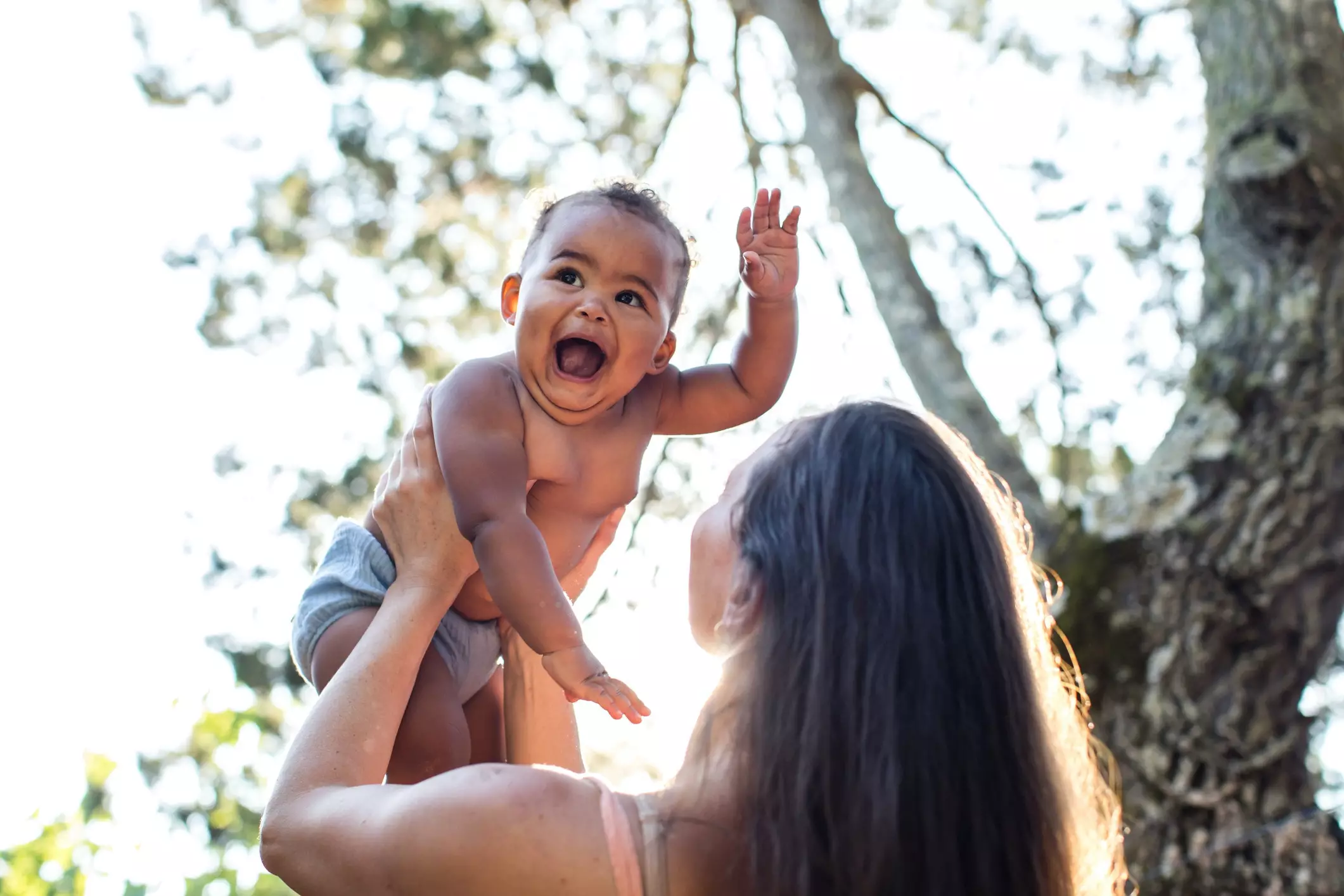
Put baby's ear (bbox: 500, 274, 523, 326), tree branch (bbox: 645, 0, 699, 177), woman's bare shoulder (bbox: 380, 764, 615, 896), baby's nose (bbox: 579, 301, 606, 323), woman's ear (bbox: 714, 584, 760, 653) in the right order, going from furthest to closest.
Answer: tree branch (bbox: 645, 0, 699, 177) < baby's ear (bbox: 500, 274, 523, 326) < baby's nose (bbox: 579, 301, 606, 323) < woman's ear (bbox: 714, 584, 760, 653) < woman's bare shoulder (bbox: 380, 764, 615, 896)

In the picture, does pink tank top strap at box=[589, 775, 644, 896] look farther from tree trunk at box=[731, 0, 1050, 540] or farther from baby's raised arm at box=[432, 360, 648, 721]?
tree trunk at box=[731, 0, 1050, 540]

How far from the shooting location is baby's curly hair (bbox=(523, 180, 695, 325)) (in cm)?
211

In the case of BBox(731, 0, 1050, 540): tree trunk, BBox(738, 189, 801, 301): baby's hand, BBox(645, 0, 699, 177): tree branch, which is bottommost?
BBox(738, 189, 801, 301): baby's hand

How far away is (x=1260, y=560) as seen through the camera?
13.8 ft

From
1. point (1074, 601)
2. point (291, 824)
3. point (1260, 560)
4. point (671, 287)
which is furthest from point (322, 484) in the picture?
point (291, 824)

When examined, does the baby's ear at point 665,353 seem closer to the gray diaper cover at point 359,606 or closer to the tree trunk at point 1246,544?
the gray diaper cover at point 359,606

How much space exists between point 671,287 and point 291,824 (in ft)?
3.44

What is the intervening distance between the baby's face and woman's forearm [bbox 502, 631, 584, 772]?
0.42 meters

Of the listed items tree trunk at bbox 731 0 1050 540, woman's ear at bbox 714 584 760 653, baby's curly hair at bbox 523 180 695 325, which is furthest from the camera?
tree trunk at bbox 731 0 1050 540

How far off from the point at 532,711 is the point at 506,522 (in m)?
0.42

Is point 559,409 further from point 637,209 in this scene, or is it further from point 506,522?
point 637,209

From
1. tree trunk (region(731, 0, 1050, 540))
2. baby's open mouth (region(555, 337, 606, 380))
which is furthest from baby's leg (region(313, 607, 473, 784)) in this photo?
tree trunk (region(731, 0, 1050, 540))

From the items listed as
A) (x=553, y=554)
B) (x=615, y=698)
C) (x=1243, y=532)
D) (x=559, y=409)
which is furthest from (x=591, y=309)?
(x=1243, y=532)

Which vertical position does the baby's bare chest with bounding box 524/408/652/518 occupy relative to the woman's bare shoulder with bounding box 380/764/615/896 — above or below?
above
